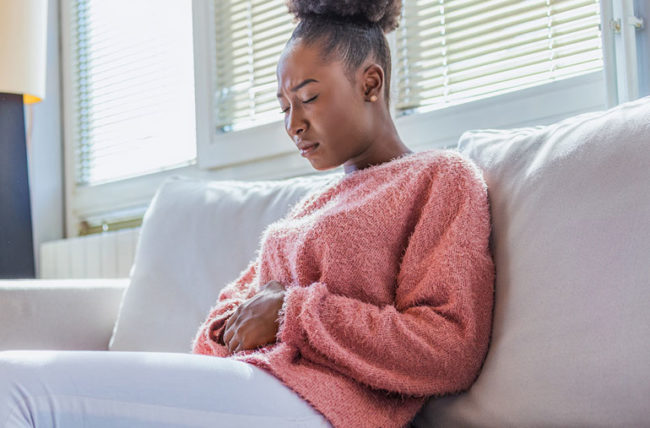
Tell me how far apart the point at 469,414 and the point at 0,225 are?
160cm

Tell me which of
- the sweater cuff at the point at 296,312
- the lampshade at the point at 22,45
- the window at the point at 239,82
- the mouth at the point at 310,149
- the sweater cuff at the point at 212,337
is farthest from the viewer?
the lampshade at the point at 22,45

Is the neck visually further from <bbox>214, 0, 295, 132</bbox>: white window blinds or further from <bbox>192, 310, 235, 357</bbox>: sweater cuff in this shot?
<bbox>214, 0, 295, 132</bbox>: white window blinds

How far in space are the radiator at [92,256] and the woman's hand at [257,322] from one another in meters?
1.23

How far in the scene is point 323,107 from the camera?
1.25 meters

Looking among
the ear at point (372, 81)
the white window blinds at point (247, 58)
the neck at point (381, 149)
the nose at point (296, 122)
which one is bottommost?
the neck at point (381, 149)

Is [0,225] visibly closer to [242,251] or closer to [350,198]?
[242,251]

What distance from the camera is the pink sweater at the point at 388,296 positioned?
0.98m

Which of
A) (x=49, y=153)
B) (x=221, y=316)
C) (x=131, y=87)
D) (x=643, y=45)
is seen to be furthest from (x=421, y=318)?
(x=49, y=153)

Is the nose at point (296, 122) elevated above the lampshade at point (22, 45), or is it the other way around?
the lampshade at point (22, 45)

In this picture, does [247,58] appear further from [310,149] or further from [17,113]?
[310,149]

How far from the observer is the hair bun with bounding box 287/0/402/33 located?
129 cm

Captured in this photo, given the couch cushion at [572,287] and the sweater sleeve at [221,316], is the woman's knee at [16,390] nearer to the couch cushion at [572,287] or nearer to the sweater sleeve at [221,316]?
the sweater sleeve at [221,316]

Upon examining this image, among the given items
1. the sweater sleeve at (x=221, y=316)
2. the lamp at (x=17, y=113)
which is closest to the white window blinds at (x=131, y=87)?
the lamp at (x=17, y=113)

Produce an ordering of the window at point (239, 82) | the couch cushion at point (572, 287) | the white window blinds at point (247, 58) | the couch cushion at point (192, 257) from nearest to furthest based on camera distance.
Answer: the couch cushion at point (572, 287) → the couch cushion at point (192, 257) → the window at point (239, 82) → the white window blinds at point (247, 58)
